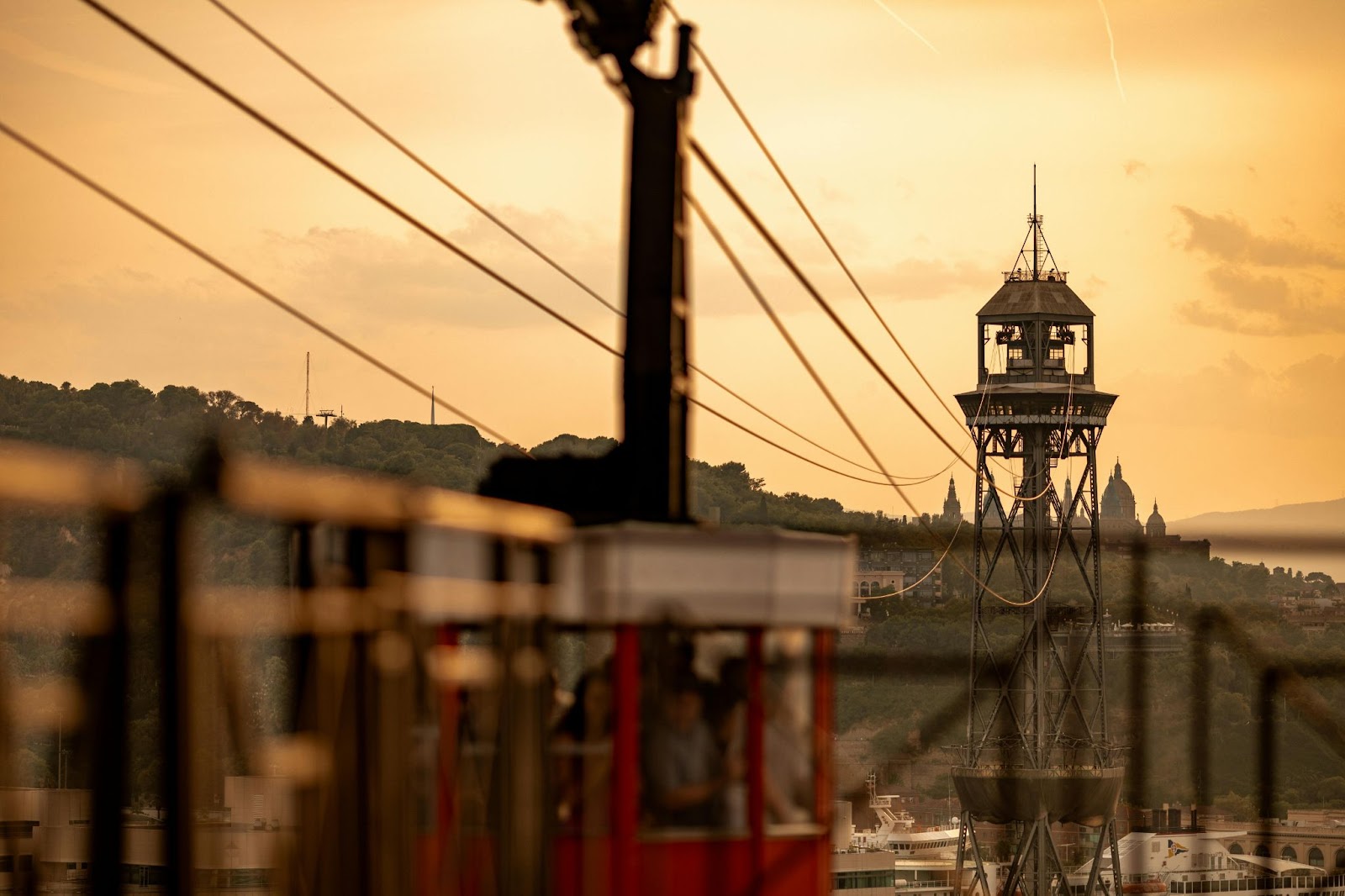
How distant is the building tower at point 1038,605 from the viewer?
249ft

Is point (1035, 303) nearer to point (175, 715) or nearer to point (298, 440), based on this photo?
point (298, 440)

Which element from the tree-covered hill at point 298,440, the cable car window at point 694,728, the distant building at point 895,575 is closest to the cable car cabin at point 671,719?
the cable car window at point 694,728

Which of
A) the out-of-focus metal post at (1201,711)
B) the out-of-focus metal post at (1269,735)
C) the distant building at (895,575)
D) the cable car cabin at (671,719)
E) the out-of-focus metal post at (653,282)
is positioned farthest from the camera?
the distant building at (895,575)

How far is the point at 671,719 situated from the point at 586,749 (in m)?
0.39

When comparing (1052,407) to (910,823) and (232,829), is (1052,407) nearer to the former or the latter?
(910,823)

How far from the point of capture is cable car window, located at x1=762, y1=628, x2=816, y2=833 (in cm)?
1009

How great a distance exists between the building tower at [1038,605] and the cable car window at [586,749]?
65.3 meters

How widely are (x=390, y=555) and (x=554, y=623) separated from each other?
240cm

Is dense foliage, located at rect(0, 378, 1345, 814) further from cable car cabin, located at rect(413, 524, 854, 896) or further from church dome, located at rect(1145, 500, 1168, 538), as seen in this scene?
cable car cabin, located at rect(413, 524, 854, 896)

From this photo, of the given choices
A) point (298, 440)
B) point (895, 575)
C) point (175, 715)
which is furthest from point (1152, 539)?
point (895, 575)

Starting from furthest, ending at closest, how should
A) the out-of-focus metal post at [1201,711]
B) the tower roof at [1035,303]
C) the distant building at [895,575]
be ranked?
the distant building at [895,575]
the tower roof at [1035,303]
the out-of-focus metal post at [1201,711]

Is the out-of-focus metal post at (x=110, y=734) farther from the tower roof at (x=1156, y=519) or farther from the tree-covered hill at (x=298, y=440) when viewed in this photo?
the tower roof at (x=1156, y=519)

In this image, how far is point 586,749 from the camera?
9.77 metres

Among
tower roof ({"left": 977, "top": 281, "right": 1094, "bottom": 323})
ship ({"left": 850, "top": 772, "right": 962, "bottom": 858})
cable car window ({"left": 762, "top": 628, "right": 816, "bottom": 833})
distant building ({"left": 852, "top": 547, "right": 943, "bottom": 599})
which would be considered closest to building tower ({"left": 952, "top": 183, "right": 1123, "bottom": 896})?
tower roof ({"left": 977, "top": 281, "right": 1094, "bottom": 323})
